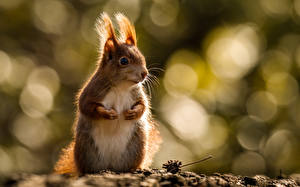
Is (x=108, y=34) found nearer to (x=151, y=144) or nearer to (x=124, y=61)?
(x=124, y=61)

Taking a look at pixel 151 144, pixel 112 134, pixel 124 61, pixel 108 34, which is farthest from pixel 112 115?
pixel 151 144

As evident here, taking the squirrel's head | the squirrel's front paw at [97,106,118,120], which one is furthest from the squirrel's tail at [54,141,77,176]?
the squirrel's head

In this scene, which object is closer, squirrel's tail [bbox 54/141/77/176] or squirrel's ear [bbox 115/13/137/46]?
squirrel's tail [bbox 54/141/77/176]

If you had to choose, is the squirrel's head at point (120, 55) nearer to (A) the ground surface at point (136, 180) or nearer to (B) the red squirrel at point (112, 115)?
(B) the red squirrel at point (112, 115)

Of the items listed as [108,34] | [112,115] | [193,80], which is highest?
[193,80]

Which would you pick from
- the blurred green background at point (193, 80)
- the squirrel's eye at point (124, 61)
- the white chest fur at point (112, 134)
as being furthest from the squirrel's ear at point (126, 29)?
the blurred green background at point (193, 80)

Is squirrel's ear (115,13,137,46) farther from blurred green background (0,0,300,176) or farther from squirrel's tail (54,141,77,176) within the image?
blurred green background (0,0,300,176)
